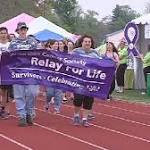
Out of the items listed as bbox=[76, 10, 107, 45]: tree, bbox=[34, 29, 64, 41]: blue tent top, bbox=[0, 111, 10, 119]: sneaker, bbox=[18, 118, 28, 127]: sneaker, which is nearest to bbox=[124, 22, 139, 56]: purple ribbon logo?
bbox=[34, 29, 64, 41]: blue tent top

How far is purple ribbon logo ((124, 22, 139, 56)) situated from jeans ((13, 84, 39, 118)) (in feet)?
30.2

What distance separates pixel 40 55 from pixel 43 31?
1299 cm

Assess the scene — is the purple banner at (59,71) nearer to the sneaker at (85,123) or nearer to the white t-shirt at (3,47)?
the sneaker at (85,123)

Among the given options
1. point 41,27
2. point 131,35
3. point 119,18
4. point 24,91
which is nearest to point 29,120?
point 24,91

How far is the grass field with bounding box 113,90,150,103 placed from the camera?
723 inches

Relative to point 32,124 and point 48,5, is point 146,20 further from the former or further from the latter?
point 48,5

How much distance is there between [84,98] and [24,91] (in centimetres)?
120

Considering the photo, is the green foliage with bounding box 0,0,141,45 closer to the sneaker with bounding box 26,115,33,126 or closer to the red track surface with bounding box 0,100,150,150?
the red track surface with bounding box 0,100,150,150

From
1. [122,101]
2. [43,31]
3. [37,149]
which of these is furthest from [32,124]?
[43,31]

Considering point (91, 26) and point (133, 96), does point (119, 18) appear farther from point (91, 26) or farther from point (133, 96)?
point (133, 96)

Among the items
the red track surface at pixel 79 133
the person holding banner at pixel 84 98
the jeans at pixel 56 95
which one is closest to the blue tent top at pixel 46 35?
the red track surface at pixel 79 133

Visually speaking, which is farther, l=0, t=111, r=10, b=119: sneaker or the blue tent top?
the blue tent top

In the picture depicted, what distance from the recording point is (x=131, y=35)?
68.1 feet

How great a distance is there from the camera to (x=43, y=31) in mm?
24844
